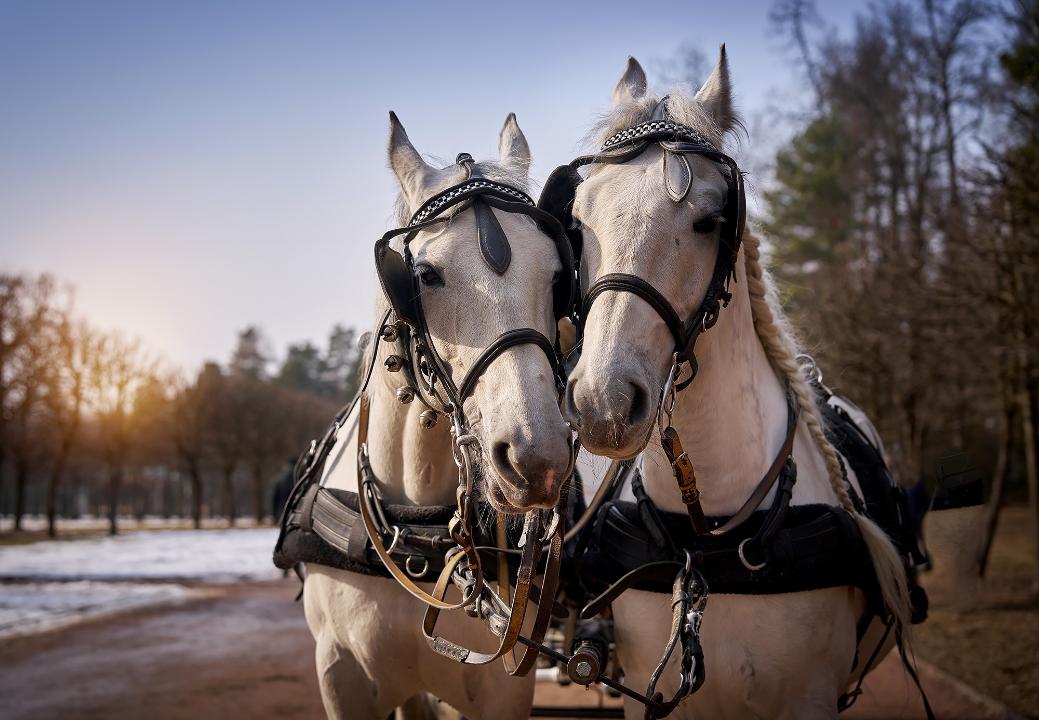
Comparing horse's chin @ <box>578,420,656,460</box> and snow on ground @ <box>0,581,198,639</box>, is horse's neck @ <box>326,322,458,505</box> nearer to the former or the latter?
horse's chin @ <box>578,420,656,460</box>

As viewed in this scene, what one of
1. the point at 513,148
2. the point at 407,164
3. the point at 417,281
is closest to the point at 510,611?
the point at 417,281

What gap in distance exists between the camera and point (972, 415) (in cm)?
1678

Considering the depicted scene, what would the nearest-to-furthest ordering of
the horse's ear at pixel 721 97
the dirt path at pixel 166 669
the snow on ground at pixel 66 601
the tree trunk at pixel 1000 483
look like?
1. the horse's ear at pixel 721 97
2. the dirt path at pixel 166 669
3. the snow on ground at pixel 66 601
4. the tree trunk at pixel 1000 483

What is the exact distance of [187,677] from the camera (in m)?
7.34

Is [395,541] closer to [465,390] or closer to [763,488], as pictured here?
[465,390]

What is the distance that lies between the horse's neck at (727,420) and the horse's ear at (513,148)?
0.95 metres

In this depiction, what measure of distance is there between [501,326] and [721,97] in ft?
3.60

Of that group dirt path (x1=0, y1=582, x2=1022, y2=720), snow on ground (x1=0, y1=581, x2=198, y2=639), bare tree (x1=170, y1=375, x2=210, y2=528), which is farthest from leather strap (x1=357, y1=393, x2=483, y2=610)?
bare tree (x1=170, y1=375, x2=210, y2=528)

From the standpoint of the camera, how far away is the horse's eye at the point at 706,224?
82.8 inches

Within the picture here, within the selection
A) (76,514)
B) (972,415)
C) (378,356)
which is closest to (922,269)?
(972,415)

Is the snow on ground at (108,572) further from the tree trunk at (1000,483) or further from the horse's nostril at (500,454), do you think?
the tree trunk at (1000,483)

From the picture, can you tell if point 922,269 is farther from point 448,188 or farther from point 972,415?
point 448,188

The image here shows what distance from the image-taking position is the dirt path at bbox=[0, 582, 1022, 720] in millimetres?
6168

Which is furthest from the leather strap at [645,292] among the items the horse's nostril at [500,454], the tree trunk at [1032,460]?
the tree trunk at [1032,460]
